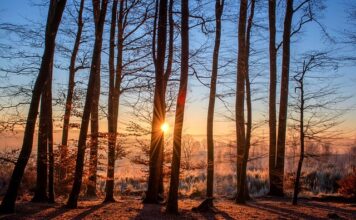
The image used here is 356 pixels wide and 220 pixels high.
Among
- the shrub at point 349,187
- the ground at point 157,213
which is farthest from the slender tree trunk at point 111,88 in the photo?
the shrub at point 349,187

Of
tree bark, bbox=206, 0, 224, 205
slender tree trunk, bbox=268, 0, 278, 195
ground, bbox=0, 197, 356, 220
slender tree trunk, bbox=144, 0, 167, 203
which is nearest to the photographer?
ground, bbox=0, 197, 356, 220

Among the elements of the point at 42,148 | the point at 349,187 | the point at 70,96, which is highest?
the point at 70,96

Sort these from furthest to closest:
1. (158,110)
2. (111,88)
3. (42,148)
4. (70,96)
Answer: (70,96)
(111,88)
(42,148)
(158,110)

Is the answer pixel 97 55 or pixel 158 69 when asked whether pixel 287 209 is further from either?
pixel 97 55

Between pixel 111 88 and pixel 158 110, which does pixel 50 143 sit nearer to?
pixel 111 88

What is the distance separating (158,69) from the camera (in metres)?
12.7

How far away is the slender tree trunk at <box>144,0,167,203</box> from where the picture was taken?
12.3 meters

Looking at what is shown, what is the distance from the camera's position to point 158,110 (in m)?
13.1

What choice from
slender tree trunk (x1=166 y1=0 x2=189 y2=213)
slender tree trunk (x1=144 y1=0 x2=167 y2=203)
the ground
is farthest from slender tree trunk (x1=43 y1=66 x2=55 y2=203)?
slender tree trunk (x1=166 y1=0 x2=189 y2=213)

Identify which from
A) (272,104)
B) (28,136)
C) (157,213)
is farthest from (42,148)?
(272,104)

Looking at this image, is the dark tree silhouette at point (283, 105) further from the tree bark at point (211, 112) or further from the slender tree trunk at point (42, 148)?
the slender tree trunk at point (42, 148)

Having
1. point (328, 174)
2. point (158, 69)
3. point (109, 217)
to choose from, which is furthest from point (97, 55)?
point (328, 174)

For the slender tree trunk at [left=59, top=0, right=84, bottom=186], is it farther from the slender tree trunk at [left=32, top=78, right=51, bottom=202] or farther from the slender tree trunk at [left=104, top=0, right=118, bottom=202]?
the slender tree trunk at [left=104, top=0, right=118, bottom=202]

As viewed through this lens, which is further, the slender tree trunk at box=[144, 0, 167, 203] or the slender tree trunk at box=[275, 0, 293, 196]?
the slender tree trunk at box=[275, 0, 293, 196]
